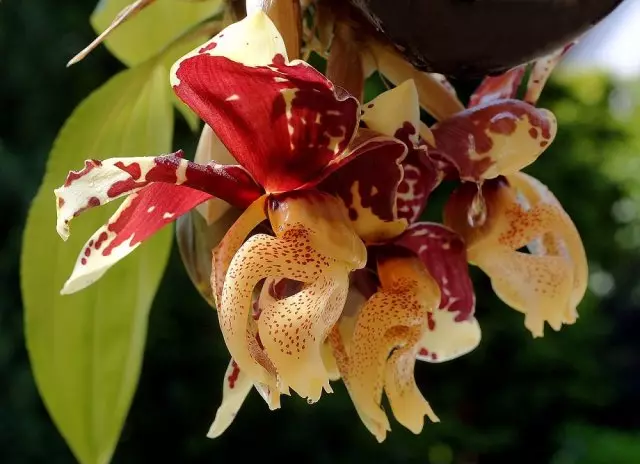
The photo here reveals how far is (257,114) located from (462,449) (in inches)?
56.5

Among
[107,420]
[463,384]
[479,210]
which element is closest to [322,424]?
[463,384]

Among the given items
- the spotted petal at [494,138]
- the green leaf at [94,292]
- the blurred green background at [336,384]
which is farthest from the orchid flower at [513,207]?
the blurred green background at [336,384]

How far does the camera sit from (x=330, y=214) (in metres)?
0.19

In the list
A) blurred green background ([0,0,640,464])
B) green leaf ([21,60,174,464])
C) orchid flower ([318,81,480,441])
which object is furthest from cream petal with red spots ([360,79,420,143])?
blurred green background ([0,0,640,464])

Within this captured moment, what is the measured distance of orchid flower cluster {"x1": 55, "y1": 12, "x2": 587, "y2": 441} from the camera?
17 cm

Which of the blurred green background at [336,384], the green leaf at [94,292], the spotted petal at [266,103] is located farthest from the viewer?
the blurred green background at [336,384]

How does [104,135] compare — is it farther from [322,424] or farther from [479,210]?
[322,424]

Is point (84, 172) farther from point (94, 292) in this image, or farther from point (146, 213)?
point (94, 292)

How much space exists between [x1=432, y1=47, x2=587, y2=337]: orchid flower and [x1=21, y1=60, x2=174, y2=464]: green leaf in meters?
0.14

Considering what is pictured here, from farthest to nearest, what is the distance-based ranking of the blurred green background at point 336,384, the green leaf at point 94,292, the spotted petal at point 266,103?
the blurred green background at point 336,384 < the green leaf at point 94,292 < the spotted petal at point 266,103

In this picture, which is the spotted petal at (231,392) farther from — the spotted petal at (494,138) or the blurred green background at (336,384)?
the blurred green background at (336,384)

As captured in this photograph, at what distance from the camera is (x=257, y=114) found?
17 centimetres

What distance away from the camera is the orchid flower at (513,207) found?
21 cm

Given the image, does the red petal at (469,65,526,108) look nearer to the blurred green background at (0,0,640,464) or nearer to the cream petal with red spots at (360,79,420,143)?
the cream petal with red spots at (360,79,420,143)
